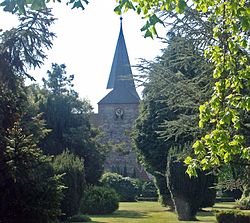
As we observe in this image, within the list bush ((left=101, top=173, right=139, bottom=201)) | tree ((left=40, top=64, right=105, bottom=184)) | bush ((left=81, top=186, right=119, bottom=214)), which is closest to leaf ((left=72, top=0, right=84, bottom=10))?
bush ((left=81, top=186, right=119, bottom=214))

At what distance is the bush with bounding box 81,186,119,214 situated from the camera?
82.5 feet

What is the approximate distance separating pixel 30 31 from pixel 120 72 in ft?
150

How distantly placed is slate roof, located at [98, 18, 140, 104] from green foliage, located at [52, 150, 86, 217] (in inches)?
1569

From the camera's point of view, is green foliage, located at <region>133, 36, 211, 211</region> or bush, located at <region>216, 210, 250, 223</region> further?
bush, located at <region>216, 210, 250, 223</region>

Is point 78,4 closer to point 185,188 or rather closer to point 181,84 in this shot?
point 181,84

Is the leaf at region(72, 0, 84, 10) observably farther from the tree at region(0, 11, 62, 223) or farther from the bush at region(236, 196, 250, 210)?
Result: the bush at region(236, 196, 250, 210)

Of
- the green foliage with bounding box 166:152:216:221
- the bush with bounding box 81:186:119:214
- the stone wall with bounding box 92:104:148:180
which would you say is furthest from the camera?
the stone wall with bounding box 92:104:148:180

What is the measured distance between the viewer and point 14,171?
1171 centimetres

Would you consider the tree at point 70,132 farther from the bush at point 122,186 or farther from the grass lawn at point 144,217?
the grass lawn at point 144,217

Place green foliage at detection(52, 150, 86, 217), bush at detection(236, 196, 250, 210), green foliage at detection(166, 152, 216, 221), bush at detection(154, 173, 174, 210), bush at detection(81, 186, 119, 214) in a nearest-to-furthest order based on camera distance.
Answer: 1. bush at detection(236, 196, 250, 210)
2. green foliage at detection(52, 150, 86, 217)
3. green foliage at detection(166, 152, 216, 221)
4. bush at detection(81, 186, 119, 214)
5. bush at detection(154, 173, 174, 210)

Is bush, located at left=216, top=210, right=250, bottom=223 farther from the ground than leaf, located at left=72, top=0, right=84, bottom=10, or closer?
closer

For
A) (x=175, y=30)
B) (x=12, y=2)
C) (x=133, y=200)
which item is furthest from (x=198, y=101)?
(x=133, y=200)

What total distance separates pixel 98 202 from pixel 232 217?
10.1 m

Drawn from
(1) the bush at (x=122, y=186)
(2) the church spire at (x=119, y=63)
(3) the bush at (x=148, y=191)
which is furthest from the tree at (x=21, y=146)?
(2) the church spire at (x=119, y=63)
